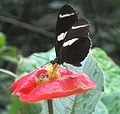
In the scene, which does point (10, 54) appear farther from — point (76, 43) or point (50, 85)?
point (50, 85)

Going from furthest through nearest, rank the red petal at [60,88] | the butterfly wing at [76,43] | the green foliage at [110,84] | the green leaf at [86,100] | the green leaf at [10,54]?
the green leaf at [10,54] < the green foliage at [110,84] < the green leaf at [86,100] < the butterfly wing at [76,43] < the red petal at [60,88]

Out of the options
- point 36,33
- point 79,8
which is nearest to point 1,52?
point 36,33

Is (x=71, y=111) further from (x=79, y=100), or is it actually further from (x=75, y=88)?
(x=75, y=88)

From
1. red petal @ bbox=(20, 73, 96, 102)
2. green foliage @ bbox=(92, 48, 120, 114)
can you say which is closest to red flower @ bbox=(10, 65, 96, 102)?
red petal @ bbox=(20, 73, 96, 102)

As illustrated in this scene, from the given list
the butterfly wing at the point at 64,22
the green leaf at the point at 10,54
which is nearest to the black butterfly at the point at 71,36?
the butterfly wing at the point at 64,22

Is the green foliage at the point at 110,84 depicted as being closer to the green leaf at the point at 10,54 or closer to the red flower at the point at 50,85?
the red flower at the point at 50,85
